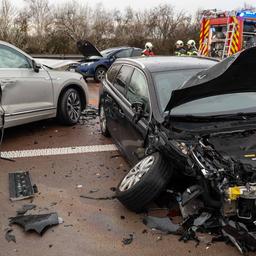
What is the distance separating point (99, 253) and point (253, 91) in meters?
2.58

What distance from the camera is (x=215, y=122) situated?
15.3 ft

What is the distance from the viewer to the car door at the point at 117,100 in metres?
6.19

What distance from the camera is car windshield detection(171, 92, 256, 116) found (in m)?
4.80

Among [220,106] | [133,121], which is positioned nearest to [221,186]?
[220,106]

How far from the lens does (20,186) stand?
5488 mm

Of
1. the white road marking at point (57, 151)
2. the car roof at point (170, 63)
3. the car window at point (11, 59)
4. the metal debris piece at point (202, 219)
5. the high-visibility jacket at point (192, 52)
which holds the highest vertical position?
the car roof at point (170, 63)

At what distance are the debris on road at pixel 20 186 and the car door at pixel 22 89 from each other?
62.6 inches

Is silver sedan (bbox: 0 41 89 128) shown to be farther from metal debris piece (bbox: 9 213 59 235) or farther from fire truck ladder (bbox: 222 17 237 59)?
fire truck ladder (bbox: 222 17 237 59)

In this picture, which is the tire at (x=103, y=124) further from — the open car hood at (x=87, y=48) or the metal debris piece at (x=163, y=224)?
the open car hood at (x=87, y=48)

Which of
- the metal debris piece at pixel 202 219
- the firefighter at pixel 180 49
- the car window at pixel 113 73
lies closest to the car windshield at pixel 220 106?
the metal debris piece at pixel 202 219

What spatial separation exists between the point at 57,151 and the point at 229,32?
9.95m

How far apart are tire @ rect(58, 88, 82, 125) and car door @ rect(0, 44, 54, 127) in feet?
1.18

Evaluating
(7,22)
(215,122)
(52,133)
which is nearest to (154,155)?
(215,122)

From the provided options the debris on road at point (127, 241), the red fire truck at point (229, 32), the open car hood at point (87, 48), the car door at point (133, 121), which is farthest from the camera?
the red fire truck at point (229, 32)
